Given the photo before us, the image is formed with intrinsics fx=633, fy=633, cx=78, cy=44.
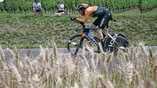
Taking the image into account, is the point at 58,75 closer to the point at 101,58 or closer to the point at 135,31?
the point at 101,58

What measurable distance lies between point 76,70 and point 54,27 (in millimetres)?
18141

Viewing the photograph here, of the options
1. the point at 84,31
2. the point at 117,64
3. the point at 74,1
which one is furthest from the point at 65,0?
the point at 117,64

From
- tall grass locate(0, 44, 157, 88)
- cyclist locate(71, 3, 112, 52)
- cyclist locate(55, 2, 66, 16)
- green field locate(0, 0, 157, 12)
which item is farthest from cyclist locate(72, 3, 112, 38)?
tall grass locate(0, 44, 157, 88)

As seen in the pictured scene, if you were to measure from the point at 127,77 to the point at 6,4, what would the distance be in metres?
22.3

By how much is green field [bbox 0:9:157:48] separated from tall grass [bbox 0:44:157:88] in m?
15.2

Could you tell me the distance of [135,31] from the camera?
20.8 meters

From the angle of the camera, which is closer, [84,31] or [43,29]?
[84,31]

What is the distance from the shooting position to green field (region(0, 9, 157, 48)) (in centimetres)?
1975

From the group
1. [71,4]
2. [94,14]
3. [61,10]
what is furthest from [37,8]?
[94,14]

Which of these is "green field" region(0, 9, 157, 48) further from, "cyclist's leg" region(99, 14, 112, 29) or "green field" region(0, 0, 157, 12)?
"cyclist's leg" region(99, 14, 112, 29)

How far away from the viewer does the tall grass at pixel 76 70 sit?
276 cm

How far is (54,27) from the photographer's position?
21172mm

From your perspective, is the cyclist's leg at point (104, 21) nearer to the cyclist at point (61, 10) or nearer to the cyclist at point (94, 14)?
the cyclist at point (94, 14)

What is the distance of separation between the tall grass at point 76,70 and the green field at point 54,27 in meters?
15.2
